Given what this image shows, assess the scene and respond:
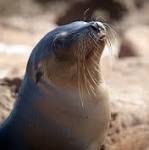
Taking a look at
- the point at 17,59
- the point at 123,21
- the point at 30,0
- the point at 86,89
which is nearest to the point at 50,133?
the point at 86,89

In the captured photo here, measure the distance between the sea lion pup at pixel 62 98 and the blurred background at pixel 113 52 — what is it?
33 centimetres

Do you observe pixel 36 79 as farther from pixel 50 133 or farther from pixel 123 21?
pixel 123 21

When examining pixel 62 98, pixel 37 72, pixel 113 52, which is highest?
pixel 37 72

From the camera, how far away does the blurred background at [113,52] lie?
4.15 metres

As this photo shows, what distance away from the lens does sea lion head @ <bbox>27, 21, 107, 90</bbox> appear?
120 inches

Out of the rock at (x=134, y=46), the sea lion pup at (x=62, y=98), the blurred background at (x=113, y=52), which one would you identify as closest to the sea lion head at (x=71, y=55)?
the sea lion pup at (x=62, y=98)

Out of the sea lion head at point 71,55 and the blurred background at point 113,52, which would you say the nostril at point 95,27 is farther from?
the blurred background at point 113,52

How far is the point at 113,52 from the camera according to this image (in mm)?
8023

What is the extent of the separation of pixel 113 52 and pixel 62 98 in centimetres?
485

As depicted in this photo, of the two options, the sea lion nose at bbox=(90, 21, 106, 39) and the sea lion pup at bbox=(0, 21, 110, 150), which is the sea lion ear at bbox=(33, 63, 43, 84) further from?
the sea lion nose at bbox=(90, 21, 106, 39)

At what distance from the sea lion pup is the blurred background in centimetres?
33

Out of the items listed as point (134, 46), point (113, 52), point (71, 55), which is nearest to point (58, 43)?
point (71, 55)

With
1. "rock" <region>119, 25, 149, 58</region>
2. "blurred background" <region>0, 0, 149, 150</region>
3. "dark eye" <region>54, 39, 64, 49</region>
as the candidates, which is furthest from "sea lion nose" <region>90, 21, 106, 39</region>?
"rock" <region>119, 25, 149, 58</region>

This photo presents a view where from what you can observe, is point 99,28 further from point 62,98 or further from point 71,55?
point 62,98
